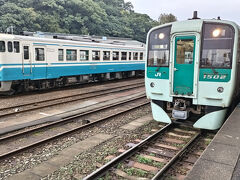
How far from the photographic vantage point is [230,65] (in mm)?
5969

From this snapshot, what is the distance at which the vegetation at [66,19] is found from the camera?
4119cm

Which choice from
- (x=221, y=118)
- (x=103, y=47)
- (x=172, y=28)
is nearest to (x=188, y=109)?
(x=221, y=118)

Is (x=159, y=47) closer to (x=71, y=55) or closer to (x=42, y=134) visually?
(x=42, y=134)

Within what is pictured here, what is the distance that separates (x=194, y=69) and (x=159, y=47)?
1252 mm

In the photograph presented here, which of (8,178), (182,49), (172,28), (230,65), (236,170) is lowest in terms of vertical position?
(8,178)

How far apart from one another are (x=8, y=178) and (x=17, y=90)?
9.70 meters

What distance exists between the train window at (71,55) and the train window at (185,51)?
31.9ft

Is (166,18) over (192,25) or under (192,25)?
over

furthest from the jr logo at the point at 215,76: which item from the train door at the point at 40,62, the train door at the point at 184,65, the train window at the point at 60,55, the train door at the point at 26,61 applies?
the train window at the point at 60,55

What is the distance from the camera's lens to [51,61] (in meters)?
13.9

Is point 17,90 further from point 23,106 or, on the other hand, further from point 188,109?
point 188,109

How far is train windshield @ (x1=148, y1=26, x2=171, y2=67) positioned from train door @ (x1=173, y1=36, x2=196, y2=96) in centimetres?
31

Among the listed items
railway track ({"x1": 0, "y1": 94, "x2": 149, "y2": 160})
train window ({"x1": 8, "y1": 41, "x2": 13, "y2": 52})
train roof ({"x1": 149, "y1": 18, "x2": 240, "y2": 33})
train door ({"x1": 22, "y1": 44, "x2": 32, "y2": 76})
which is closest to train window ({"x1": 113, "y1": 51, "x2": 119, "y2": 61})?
train door ({"x1": 22, "y1": 44, "x2": 32, "y2": 76})

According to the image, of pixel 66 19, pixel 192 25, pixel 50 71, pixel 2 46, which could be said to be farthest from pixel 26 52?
pixel 66 19
